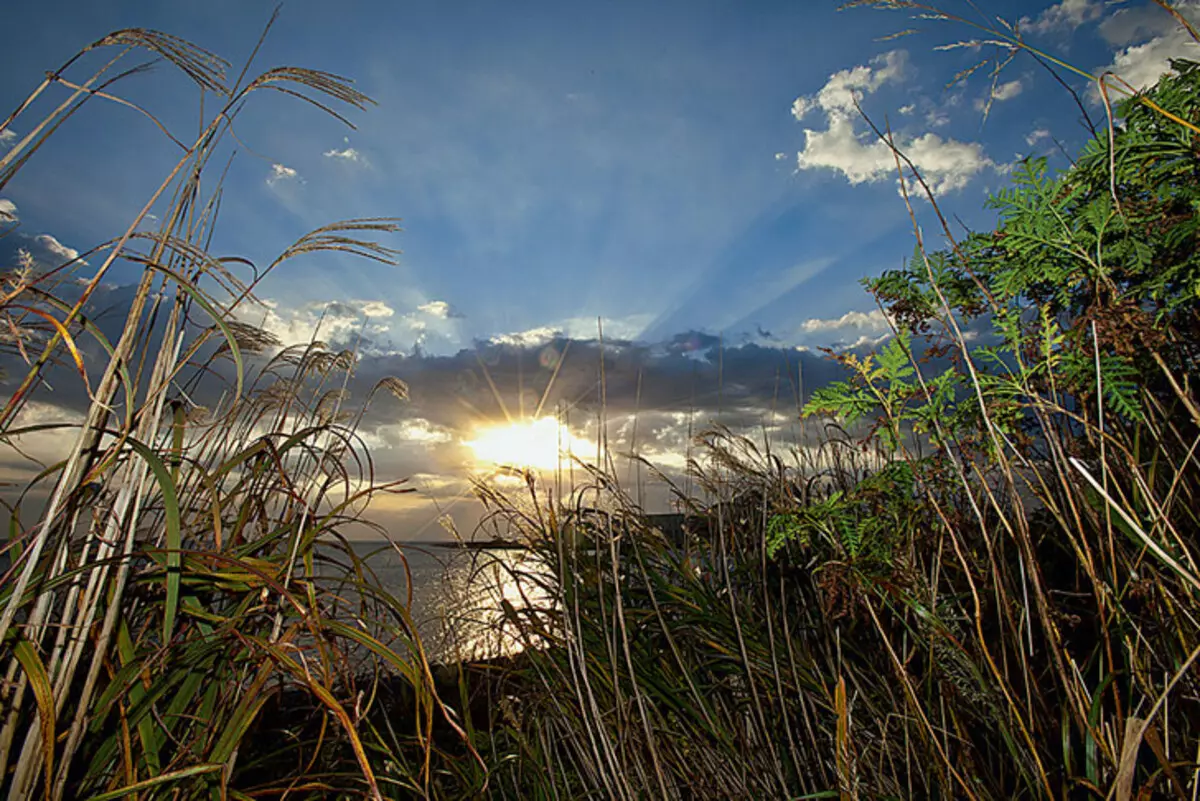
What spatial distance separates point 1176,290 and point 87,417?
2.19 m

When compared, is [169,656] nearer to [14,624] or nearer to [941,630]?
[14,624]

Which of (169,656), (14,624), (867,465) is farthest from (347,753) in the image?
(867,465)

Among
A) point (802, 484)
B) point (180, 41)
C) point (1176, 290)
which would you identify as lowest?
point (802, 484)

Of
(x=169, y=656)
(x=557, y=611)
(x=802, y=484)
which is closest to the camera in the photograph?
(x=169, y=656)

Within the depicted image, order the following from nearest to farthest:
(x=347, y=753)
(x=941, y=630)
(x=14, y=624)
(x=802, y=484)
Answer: (x=14, y=624)
(x=941, y=630)
(x=347, y=753)
(x=802, y=484)

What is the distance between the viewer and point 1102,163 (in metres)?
1.34

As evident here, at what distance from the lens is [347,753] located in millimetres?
1929

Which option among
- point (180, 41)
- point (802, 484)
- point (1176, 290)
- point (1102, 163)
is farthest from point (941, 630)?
point (180, 41)

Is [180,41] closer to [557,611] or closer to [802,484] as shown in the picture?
[557,611]

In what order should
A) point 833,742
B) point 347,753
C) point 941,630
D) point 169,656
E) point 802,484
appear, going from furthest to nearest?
point 802,484 < point 347,753 < point 833,742 < point 941,630 < point 169,656

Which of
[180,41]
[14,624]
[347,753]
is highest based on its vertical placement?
[180,41]

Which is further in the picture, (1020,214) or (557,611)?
(557,611)

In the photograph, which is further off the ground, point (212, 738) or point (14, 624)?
point (14, 624)

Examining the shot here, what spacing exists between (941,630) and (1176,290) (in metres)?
0.88
